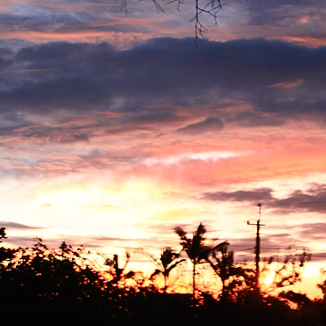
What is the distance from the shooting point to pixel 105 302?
21.0 meters

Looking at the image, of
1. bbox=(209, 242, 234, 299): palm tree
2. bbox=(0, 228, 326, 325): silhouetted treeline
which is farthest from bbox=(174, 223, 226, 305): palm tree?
bbox=(0, 228, 326, 325): silhouetted treeline

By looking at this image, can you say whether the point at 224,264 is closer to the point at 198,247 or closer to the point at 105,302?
the point at 198,247

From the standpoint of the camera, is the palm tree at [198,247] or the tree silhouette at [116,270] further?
the palm tree at [198,247]

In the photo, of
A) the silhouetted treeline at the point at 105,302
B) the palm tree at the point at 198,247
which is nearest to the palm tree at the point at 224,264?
the palm tree at the point at 198,247

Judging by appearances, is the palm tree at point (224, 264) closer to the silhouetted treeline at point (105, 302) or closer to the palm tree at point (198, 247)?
the palm tree at point (198, 247)

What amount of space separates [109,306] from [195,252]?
23.9 m

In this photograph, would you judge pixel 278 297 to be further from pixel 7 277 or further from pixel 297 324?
pixel 7 277

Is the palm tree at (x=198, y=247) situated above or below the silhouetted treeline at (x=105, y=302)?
above

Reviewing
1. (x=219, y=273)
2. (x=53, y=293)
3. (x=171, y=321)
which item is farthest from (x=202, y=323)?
(x=219, y=273)

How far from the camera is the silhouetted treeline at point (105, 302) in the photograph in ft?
64.8

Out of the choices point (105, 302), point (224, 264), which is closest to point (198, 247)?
point (224, 264)

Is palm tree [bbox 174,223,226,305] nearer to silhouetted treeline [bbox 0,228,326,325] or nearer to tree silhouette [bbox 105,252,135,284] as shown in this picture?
tree silhouette [bbox 105,252,135,284]

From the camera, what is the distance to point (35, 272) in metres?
22.1

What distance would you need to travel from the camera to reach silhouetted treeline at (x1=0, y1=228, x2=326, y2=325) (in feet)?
64.8
